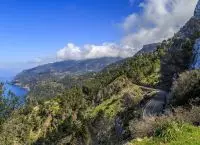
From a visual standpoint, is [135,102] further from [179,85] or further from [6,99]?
[179,85]

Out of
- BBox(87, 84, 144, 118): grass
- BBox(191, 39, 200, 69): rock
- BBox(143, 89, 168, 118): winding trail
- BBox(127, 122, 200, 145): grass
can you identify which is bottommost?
BBox(87, 84, 144, 118): grass

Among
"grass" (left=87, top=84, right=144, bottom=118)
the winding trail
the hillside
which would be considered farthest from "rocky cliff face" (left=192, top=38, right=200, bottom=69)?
"grass" (left=87, top=84, right=144, bottom=118)

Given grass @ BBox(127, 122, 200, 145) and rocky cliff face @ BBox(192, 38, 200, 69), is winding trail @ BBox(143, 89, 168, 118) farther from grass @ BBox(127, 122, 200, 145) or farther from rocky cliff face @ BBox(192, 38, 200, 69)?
grass @ BBox(127, 122, 200, 145)

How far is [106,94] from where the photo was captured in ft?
481

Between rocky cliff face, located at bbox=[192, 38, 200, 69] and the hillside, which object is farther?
rocky cliff face, located at bbox=[192, 38, 200, 69]

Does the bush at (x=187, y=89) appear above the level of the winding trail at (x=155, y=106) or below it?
above

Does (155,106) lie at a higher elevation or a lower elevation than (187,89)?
lower

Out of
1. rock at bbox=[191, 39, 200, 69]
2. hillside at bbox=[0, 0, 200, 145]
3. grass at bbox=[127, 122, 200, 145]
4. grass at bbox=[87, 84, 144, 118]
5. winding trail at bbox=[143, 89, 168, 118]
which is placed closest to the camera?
grass at bbox=[127, 122, 200, 145]

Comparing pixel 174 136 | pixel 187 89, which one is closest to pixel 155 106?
pixel 187 89

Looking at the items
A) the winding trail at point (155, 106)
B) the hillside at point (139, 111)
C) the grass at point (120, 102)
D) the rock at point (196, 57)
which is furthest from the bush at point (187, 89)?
the grass at point (120, 102)

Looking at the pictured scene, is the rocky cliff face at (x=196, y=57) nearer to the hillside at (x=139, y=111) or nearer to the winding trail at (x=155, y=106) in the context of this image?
the hillside at (x=139, y=111)

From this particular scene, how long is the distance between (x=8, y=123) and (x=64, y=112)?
113736 mm

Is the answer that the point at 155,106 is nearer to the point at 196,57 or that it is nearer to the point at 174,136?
the point at 196,57

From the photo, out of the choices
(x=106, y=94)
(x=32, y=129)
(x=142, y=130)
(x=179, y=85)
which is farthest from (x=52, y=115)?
(x=142, y=130)
